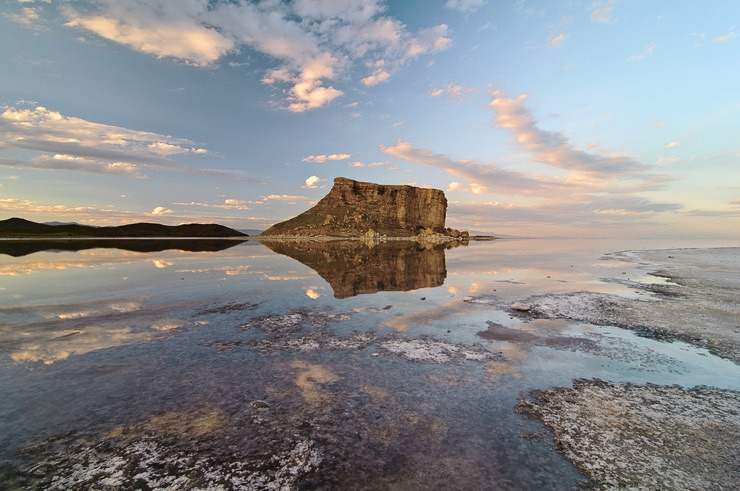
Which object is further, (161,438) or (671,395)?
(671,395)

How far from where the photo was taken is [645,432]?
656 centimetres

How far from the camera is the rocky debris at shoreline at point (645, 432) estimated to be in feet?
17.6

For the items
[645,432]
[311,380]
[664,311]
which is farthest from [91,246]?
[664,311]

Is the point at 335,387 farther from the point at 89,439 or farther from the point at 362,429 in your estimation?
the point at 89,439

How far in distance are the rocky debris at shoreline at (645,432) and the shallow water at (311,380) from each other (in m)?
0.52

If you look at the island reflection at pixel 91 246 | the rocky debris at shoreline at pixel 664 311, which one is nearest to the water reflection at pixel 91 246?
the island reflection at pixel 91 246

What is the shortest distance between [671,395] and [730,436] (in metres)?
1.71

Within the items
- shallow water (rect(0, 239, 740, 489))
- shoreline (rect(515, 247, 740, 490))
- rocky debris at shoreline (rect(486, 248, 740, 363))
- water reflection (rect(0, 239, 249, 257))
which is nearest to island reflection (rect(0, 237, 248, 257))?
water reflection (rect(0, 239, 249, 257))

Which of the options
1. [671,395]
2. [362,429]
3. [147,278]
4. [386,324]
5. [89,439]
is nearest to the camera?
[89,439]

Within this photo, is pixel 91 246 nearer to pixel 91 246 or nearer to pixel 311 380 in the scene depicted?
pixel 91 246

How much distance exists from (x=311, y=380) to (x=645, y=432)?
7.54m

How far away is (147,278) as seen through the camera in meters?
25.8

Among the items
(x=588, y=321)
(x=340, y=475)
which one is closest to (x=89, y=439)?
(x=340, y=475)

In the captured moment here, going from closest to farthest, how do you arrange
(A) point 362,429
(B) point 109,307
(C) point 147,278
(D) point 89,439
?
(D) point 89,439
(A) point 362,429
(B) point 109,307
(C) point 147,278
